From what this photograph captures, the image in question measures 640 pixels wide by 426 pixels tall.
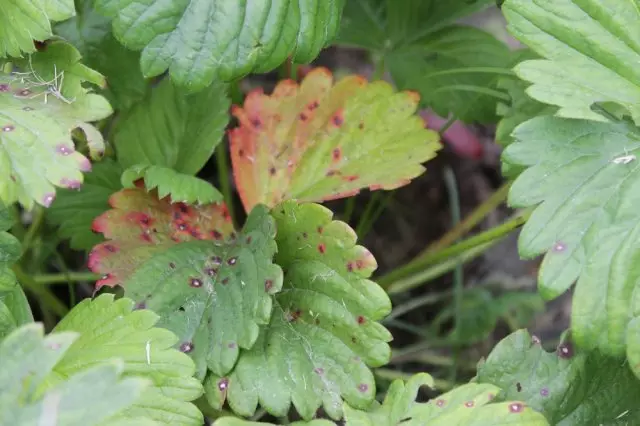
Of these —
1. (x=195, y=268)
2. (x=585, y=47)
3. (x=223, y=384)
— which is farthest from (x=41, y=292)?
(x=585, y=47)

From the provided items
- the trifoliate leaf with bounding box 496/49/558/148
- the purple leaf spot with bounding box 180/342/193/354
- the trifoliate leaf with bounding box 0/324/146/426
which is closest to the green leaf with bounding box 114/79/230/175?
the purple leaf spot with bounding box 180/342/193/354

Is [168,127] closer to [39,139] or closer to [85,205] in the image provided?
[85,205]

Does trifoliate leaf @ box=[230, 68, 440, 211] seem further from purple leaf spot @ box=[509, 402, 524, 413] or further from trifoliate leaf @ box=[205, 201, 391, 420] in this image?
purple leaf spot @ box=[509, 402, 524, 413]

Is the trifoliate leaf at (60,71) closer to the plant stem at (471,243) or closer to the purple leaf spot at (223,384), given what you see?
the purple leaf spot at (223,384)

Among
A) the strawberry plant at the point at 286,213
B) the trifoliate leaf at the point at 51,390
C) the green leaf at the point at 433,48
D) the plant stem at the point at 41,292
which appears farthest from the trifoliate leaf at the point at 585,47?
the plant stem at the point at 41,292

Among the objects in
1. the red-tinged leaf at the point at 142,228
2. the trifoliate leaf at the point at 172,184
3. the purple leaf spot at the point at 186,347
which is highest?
the trifoliate leaf at the point at 172,184

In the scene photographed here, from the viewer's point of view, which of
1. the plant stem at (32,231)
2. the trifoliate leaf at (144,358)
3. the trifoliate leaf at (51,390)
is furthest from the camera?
the plant stem at (32,231)

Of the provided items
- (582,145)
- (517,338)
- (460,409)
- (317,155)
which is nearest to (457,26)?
(317,155)
